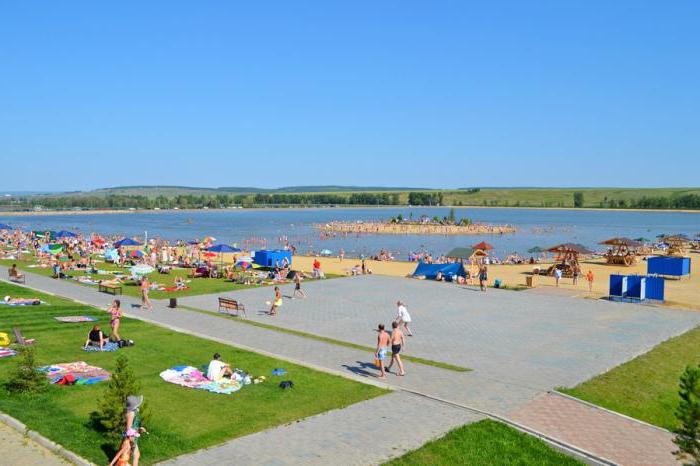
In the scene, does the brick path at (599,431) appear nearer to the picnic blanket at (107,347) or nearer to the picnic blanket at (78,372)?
the picnic blanket at (78,372)

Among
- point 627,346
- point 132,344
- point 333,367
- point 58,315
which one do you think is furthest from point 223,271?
point 627,346

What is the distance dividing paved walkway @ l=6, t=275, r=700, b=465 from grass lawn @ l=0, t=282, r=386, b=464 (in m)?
0.47

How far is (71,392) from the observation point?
11.4 meters

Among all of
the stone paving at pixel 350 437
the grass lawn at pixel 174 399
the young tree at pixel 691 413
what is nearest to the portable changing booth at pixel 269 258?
the grass lawn at pixel 174 399

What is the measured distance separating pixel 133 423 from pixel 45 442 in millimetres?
1972

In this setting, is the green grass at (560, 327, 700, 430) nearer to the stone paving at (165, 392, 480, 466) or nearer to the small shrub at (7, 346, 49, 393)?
the stone paving at (165, 392, 480, 466)

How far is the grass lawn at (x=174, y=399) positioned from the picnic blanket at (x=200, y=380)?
7.3 inches

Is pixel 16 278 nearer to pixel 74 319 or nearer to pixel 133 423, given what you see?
pixel 74 319

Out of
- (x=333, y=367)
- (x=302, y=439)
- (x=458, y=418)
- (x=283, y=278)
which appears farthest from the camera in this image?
(x=283, y=278)

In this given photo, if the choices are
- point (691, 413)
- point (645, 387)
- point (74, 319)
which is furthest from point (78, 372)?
point (645, 387)

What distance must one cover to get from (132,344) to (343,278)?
16777 mm

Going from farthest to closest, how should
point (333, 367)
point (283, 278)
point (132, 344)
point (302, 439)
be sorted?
point (283, 278) → point (132, 344) → point (333, 367) → point (302, 439)

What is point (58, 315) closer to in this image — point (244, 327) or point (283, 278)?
point (244, 327)

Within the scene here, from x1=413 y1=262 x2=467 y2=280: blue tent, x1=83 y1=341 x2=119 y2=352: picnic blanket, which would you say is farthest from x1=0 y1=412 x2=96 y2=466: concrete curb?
x1=413 y1=262 x2=467 y2=280: blue tent
